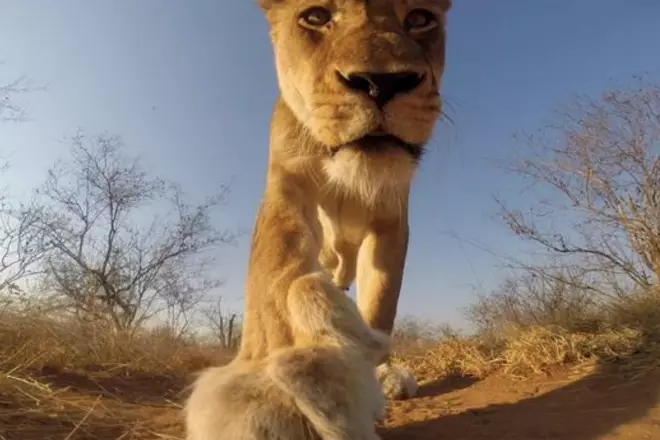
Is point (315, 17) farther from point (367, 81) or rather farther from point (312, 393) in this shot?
point (312, 393)

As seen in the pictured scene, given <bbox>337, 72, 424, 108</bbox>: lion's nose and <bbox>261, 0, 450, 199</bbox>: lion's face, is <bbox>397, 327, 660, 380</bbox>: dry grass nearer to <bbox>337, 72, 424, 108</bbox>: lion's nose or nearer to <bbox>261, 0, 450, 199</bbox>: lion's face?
<bbox>261, 0, 450, 199</bbox>: lion's face

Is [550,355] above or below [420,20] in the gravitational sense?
below

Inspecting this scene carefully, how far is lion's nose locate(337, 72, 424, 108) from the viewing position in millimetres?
1922

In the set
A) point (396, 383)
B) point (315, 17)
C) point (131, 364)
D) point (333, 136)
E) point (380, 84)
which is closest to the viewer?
point (380, 84)

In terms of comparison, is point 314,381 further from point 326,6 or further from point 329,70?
point 326,6

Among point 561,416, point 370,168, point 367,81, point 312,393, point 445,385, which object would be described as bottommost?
point 561,416

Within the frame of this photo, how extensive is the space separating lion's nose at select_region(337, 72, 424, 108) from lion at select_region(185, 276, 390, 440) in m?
0.62

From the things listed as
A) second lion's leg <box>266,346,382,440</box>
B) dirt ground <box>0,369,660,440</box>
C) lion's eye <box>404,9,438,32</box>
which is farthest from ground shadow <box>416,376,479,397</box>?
lion's eye <box>404,9,438,32</box>

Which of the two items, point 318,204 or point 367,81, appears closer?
point 367,81

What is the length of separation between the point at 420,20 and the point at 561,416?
1646 millimetres

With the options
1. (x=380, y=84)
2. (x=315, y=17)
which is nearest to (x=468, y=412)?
(x=380, y=84)

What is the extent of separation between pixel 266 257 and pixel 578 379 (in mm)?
1794

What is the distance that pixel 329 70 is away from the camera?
206 cm

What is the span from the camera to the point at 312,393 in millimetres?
1647
